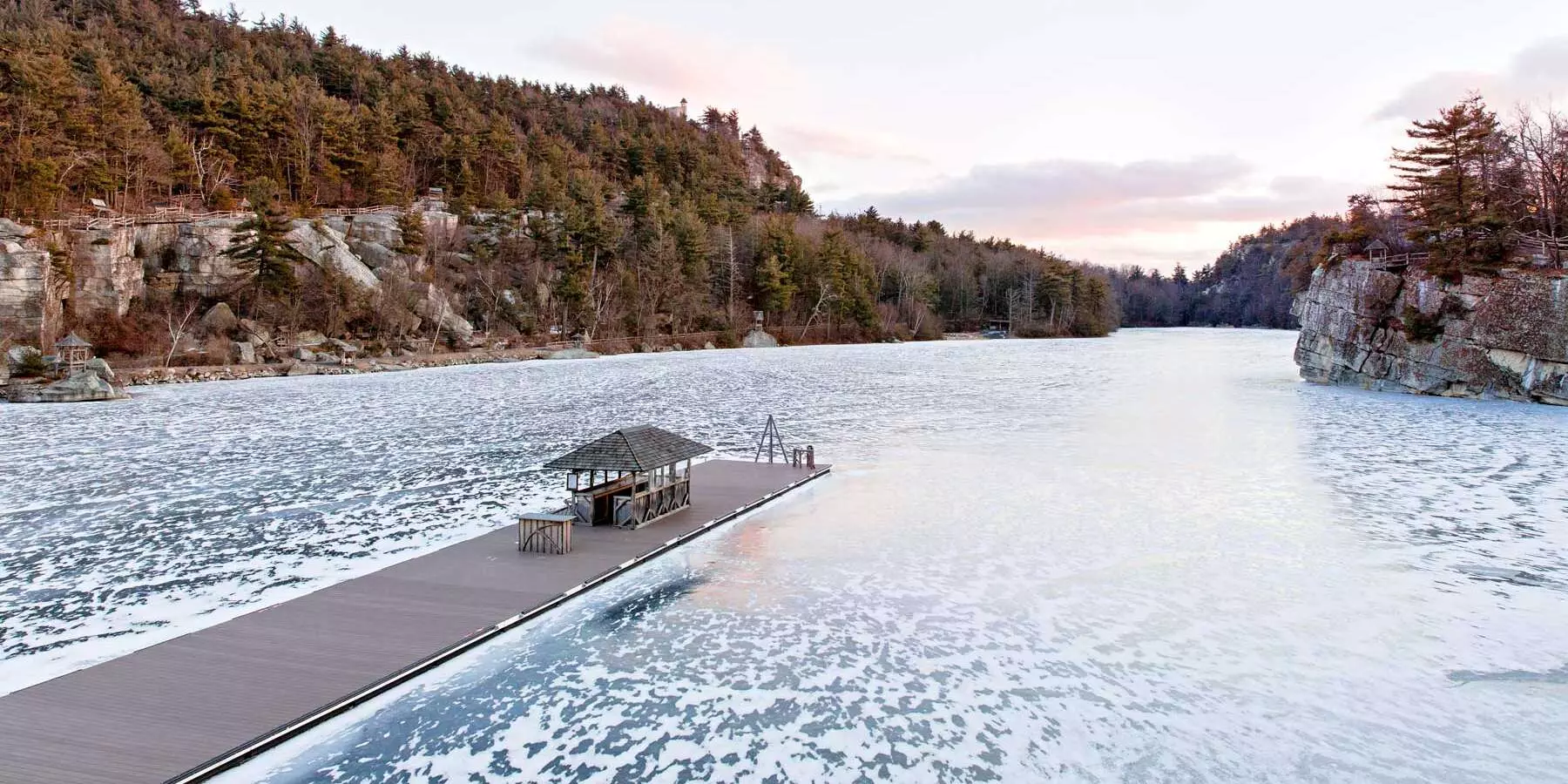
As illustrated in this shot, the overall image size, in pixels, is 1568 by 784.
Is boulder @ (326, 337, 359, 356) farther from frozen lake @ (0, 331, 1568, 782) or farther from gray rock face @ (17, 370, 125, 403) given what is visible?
frozen lake @ (0, 331, 1568, 782)

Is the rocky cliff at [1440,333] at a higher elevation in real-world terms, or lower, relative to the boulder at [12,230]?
lower

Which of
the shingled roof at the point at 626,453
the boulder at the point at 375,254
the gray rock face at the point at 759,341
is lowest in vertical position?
the shingled roof at the point at 626,453

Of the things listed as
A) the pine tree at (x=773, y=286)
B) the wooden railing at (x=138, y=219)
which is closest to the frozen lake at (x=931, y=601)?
the wooden railing at (x=138, y=219)

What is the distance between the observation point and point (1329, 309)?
32.0 metres

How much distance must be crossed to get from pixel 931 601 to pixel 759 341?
56564 millimetres

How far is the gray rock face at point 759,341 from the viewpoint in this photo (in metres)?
63.7

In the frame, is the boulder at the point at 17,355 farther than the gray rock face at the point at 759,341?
No

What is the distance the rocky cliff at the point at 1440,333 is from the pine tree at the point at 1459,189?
52.5 inches

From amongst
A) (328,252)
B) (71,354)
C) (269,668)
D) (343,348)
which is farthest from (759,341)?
(269,668)

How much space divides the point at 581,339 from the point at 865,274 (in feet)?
112

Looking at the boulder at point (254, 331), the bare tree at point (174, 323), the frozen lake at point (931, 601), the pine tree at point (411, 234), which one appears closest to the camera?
the frozen lake at point (931, 601)

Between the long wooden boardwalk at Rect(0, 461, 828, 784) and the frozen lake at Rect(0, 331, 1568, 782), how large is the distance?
1.21 feet

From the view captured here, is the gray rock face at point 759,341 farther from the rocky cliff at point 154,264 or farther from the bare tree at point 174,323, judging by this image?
the bare tree at point 174,323

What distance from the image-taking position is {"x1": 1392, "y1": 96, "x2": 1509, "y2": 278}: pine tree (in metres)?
27.5
